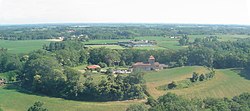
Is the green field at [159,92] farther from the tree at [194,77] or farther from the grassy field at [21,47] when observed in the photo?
the grassy field at [21,47]

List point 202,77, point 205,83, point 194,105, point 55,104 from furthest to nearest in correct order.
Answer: point 202,77 < point 205,83 < point 55,104 < point 194,105

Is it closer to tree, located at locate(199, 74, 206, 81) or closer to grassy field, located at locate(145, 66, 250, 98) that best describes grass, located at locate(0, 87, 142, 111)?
grassy field, located at locate(145, 66, 250, 98)

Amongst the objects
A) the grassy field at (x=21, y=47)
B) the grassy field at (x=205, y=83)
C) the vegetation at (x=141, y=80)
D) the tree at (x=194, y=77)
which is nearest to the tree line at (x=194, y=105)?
the vegetation at (x=141, y=80)

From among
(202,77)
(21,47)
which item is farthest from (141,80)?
(21,47)

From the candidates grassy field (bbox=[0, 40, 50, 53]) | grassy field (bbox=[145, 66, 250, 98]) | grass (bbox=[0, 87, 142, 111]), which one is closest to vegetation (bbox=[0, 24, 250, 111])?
grassy field (bbox=[145, 66, 250, 98])

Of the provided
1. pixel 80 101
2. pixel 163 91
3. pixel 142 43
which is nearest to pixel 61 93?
pixel 80 101

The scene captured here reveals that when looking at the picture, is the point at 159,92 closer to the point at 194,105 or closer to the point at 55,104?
the point at 55,104
